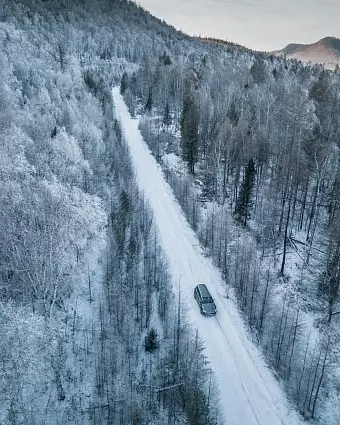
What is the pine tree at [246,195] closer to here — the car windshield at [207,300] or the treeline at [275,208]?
the treeline at [275,208]

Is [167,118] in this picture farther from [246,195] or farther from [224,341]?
[224,341]

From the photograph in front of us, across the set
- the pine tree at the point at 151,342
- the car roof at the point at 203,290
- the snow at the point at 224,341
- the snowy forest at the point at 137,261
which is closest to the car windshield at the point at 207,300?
the car roof at the point at 203,290

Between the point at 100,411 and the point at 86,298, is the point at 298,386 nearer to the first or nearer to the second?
the point at 100,411

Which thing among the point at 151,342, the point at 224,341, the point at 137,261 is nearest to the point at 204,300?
the point at 224,341

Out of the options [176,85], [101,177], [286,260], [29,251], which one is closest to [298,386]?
[286,260]

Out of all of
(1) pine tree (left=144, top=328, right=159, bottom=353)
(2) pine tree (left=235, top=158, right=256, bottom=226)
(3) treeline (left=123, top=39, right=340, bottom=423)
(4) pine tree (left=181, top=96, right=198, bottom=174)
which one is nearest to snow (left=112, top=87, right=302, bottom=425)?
(3) treeline (left=123, top=39, right=340, bottom=423)
